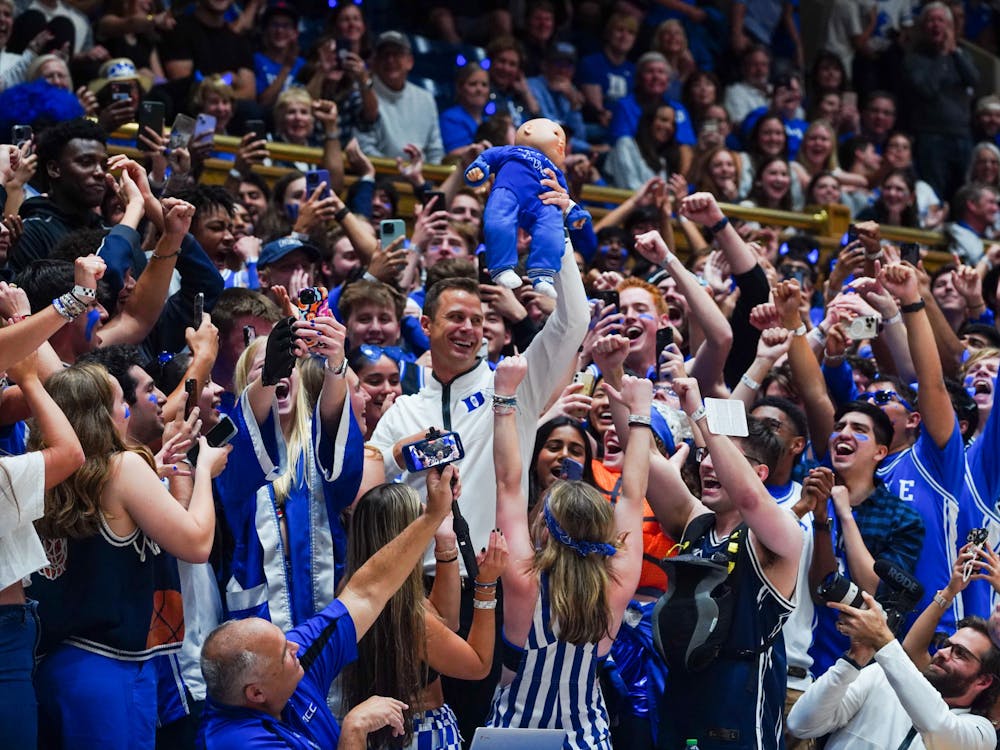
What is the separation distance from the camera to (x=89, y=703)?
3.94 m

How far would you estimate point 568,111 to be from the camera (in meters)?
10.2

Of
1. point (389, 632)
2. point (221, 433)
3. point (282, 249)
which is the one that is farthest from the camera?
point (282, 249)

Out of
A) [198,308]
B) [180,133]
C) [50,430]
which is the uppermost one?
[180,133]

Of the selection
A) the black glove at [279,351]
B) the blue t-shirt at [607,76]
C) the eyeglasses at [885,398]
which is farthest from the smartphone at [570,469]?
the blue t-shirt at [607,76]

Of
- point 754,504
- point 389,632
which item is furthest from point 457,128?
point 389,632

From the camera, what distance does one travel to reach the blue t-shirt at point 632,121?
10305mm

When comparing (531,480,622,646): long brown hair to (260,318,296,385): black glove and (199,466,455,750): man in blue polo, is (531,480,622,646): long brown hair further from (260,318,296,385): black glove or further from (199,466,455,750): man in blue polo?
(260,318,296,385): black glove

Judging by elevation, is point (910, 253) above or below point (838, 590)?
above

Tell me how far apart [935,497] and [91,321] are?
320cm

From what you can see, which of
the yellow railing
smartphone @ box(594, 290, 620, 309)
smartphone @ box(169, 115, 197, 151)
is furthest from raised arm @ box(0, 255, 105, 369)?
the yellow railing

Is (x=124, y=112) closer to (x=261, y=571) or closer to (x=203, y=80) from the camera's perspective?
(x=203, y=80)

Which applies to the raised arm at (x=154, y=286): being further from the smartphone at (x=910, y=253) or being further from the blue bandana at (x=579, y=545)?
the smartphone at (x=910, y=253)

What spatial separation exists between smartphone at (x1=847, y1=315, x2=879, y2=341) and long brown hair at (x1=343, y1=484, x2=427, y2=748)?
281 cm

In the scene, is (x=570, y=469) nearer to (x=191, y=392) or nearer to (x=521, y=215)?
(x=521, y=215)
